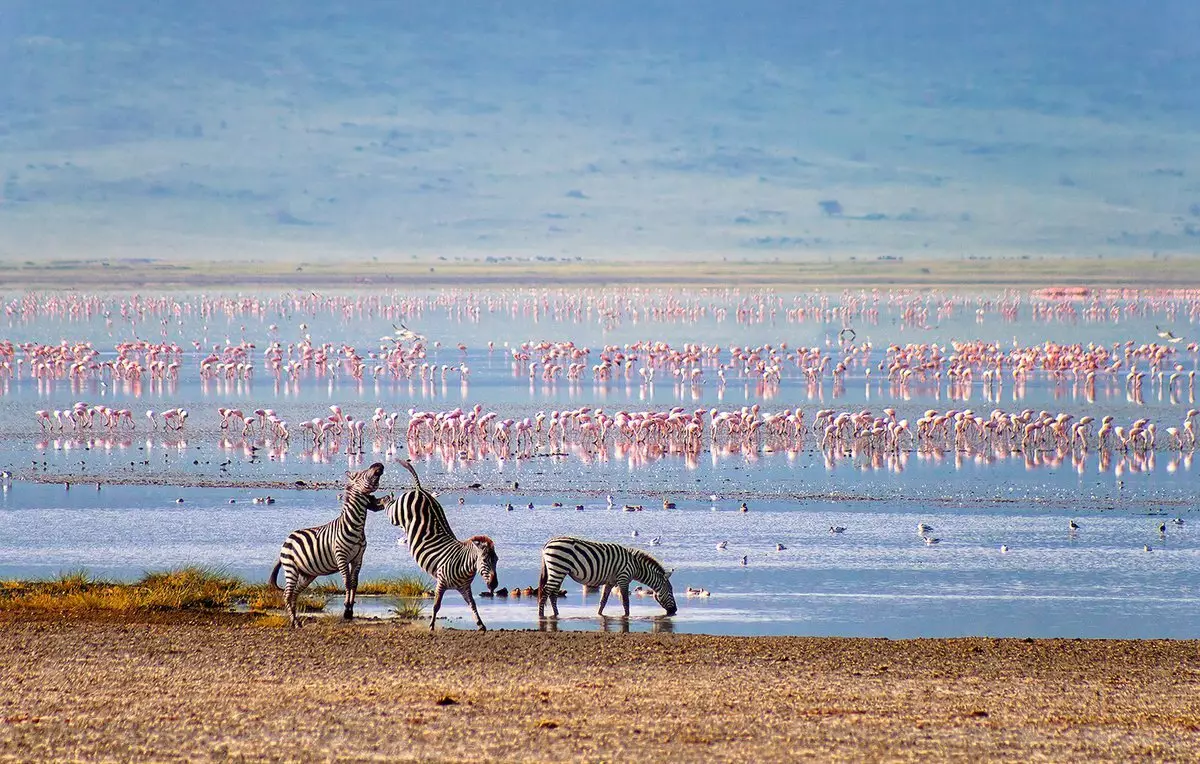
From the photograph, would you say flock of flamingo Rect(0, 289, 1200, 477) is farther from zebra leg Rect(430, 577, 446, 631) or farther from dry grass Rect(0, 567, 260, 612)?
zebra leg Rect(430, 577, 446, 631)

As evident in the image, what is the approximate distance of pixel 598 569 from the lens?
15.2m

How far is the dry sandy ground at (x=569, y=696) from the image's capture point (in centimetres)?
946

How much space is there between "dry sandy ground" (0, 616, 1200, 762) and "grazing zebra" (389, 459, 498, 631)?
704mm

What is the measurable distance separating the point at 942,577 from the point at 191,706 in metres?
9.98

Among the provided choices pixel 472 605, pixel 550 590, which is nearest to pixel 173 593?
pixel 472 605

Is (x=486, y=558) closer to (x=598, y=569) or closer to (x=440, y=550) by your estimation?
(x=440, y=550)

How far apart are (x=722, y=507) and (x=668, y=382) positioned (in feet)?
92.3

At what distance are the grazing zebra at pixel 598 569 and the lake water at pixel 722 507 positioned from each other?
1.05 ft

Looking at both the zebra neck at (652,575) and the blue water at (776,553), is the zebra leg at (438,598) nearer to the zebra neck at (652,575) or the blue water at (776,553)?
the blue water at (776,553)

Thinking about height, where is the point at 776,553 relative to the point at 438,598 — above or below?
above

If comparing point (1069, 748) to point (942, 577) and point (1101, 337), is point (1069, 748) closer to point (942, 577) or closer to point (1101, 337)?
point (942, 577)

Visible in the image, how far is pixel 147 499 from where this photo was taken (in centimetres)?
2472

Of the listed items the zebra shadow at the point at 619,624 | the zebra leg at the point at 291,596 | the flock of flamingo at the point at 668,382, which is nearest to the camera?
the zebra leg at the point at 291,596

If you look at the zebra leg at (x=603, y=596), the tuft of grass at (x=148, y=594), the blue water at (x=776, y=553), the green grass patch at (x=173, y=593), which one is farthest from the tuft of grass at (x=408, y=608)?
the zebra leg at (x=603, y=596)
